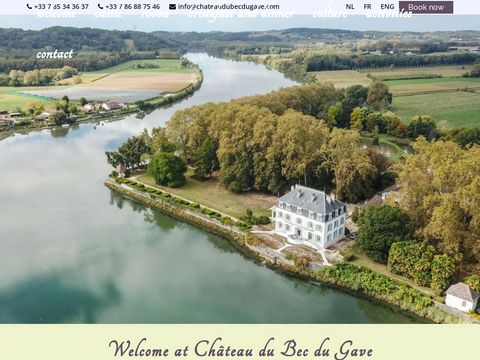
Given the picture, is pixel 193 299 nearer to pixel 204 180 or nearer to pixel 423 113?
pixel 204 180

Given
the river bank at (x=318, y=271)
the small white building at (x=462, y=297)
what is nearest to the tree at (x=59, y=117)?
the river bank at (x=318, y=271)

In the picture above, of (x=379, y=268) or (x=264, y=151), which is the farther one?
(x=264, y=151)

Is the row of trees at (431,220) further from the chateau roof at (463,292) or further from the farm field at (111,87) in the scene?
the farm field at (111,87)

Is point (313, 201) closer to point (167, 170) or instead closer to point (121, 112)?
point (167, 170)

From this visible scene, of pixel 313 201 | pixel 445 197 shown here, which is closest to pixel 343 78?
pixel 313 201

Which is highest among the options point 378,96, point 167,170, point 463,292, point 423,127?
point 378,96

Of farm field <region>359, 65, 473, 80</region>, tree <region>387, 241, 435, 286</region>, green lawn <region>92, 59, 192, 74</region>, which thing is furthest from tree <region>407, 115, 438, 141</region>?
green lawn <region>92, 59, 192, 74</region>

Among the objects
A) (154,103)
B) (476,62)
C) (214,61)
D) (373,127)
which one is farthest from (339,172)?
(214,61)

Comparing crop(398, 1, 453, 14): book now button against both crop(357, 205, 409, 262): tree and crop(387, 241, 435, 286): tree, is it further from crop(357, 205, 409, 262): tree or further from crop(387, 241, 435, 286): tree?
crop(387, 241, 435, 286): tree

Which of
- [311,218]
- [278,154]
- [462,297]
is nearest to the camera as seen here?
[462,297]
